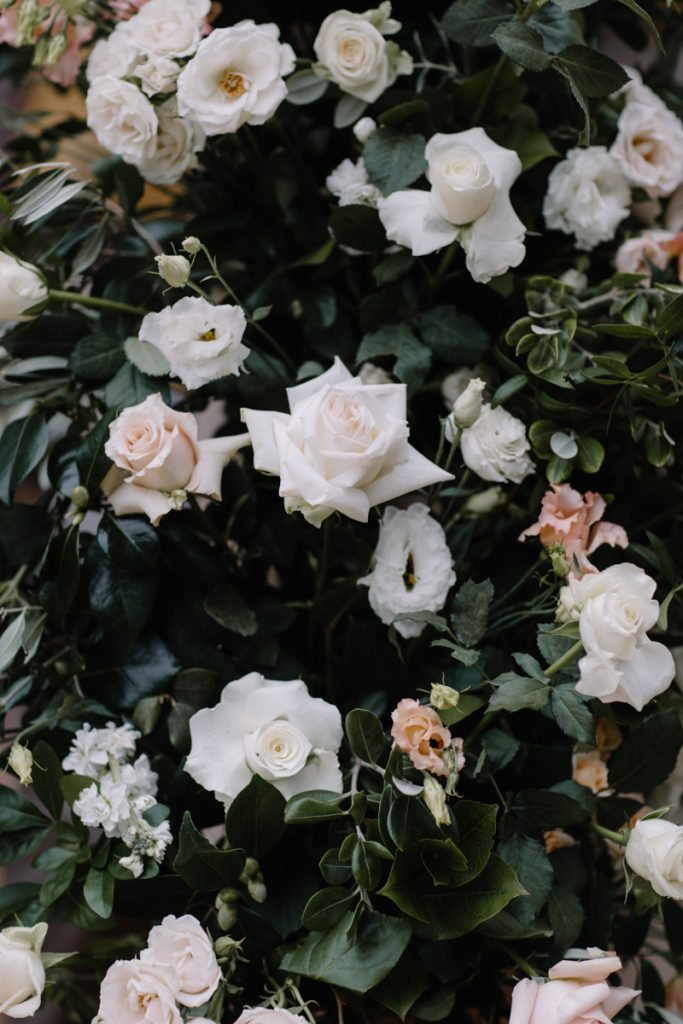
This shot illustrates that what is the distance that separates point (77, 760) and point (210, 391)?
319 millimetres

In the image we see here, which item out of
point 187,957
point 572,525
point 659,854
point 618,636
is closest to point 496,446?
point 572,525

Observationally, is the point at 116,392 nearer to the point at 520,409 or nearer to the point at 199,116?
the point at 199,116

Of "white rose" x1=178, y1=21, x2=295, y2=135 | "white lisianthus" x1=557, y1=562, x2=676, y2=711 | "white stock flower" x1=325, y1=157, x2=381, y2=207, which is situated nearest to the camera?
"white lisianthus" x1=557, y1=562, x2=676, y2=711

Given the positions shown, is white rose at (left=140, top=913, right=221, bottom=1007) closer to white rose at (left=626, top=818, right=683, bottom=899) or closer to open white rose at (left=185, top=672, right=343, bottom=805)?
open white rose at (left=185, top=672, right=343, bottom=805)

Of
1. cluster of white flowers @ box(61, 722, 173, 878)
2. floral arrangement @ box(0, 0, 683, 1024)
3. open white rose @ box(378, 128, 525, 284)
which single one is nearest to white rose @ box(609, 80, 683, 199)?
floral arrangement @ box(0, 0, 683, 1024)

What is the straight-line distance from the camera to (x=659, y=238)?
90cm

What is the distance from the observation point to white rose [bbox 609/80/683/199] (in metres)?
0.90

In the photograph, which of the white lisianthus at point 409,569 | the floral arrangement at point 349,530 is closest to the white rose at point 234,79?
the floral arrangement at point 349,530

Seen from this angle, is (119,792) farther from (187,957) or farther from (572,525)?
(572,525)

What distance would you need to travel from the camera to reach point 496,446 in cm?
75

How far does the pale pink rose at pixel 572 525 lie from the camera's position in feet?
2.44

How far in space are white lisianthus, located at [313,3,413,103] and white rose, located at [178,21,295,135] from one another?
6cm

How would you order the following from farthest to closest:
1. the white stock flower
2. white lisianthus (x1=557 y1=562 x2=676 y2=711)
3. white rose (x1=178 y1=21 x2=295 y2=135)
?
1. the white stock flower
2. white rose (x1=178 y1=21 x2=295 y2=135)
3. white lisianthus (x1=557 y1=562 x2=676 y2=711)

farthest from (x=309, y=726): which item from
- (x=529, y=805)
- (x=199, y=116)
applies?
(x=199, y=116)
